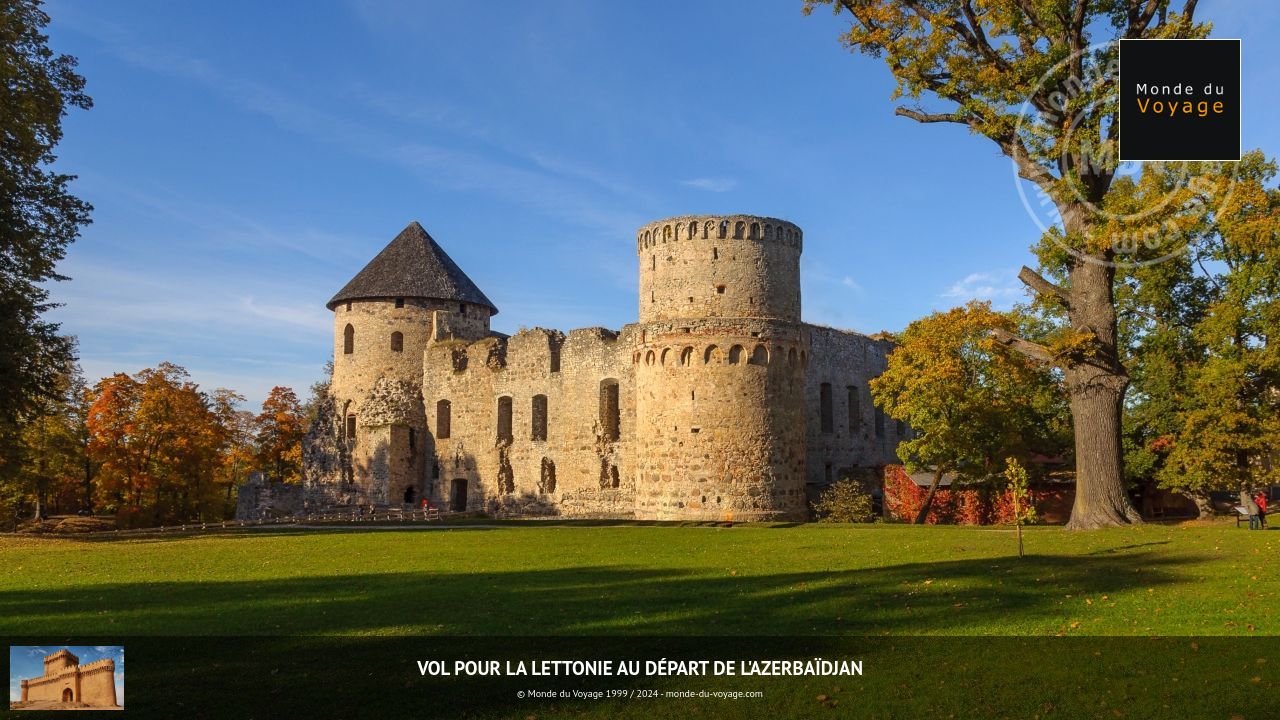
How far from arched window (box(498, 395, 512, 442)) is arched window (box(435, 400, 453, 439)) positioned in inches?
119

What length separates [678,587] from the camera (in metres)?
12.4

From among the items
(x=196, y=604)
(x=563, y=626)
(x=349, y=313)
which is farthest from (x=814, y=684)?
(x=349, y=313)

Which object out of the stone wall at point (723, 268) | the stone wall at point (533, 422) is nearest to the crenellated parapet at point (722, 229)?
the stone wall at point (723, 268)

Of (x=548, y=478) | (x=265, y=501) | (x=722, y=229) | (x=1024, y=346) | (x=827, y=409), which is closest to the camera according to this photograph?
(x=1024, y=346)

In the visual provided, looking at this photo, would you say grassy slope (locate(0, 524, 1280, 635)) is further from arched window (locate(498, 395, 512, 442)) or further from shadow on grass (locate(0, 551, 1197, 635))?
arched window (locate(498, 395, 512, 442))

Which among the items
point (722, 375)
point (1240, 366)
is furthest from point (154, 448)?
point (1240, 366)

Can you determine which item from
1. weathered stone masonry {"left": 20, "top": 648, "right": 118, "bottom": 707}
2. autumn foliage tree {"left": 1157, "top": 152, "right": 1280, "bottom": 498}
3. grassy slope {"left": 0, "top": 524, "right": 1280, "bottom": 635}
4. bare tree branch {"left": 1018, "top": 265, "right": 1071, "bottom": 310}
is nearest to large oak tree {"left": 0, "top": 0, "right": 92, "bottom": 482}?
grassy slope {"left": 0, "top": 524, "right": 1280, "bottom": 635}

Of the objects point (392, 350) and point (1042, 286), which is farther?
point (392, 350)

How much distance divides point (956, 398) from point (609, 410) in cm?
1152

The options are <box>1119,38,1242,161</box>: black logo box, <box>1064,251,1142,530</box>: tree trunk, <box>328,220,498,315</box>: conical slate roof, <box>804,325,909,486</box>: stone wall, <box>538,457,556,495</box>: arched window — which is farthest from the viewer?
<box>328,220,498,315</box>: conical slate roof

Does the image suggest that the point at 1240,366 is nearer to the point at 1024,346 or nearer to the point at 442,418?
the point at 1024,346

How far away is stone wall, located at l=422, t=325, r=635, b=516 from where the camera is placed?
33.6 metres

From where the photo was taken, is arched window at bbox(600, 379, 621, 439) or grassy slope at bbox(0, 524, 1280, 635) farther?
arched window at bbox(600, 379, 621, 439)

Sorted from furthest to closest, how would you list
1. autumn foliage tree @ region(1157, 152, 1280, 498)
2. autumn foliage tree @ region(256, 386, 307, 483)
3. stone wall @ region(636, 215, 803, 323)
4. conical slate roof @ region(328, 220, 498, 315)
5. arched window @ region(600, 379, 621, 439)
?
autumn foliage tree @ region(256, 386, 307, 483) < conical slate roof @ region(328, 220, 498, 315) < arched window @ region(600, 379, 621, 439) < stone wall @ region(636, 215, 803, 323) < autumn foliage tree @ region(1157, 152, 1280, 498)
